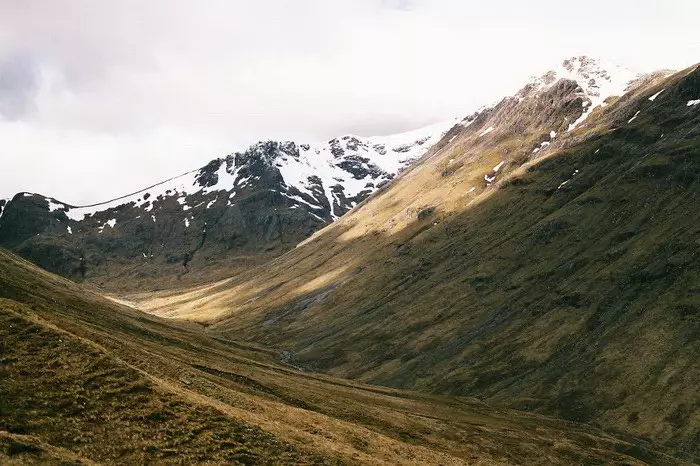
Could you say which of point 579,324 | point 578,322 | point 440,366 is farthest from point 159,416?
point 578,322

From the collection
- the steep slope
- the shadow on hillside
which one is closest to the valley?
the steep slope

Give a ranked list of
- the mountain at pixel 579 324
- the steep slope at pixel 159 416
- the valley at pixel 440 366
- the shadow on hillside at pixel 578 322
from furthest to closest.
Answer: the shadow on hillside at pixel 578 322 → the mountain at pixel 579 324 → the valley at pixel 440 366 → the steep slope at pixel 159 416

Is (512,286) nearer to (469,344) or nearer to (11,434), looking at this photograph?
(469,344)

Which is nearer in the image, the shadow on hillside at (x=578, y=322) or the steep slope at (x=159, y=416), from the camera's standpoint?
the steep slope at (x=159, y=416)

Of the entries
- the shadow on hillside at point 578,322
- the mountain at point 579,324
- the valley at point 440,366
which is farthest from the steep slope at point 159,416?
the shadow on hillside at point 578,322

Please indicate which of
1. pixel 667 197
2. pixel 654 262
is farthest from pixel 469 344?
pixel 667 197

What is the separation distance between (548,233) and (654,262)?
45.4 metres

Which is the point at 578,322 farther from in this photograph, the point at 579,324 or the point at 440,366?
the point at 440,366

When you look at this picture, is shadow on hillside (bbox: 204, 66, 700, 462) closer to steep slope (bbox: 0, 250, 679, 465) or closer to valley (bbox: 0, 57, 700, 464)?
valley (bbox: 0, 57, 700, 464)

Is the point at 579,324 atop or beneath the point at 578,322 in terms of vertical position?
beneath

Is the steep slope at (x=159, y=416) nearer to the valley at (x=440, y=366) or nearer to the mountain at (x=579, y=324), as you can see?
the valley at (x=440, y=366)

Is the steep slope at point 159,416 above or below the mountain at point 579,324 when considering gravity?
above

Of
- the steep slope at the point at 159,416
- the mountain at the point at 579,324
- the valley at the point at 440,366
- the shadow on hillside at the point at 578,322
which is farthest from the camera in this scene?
the shadow on hillside at the point at 578,322

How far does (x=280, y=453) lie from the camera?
45.0 meters
